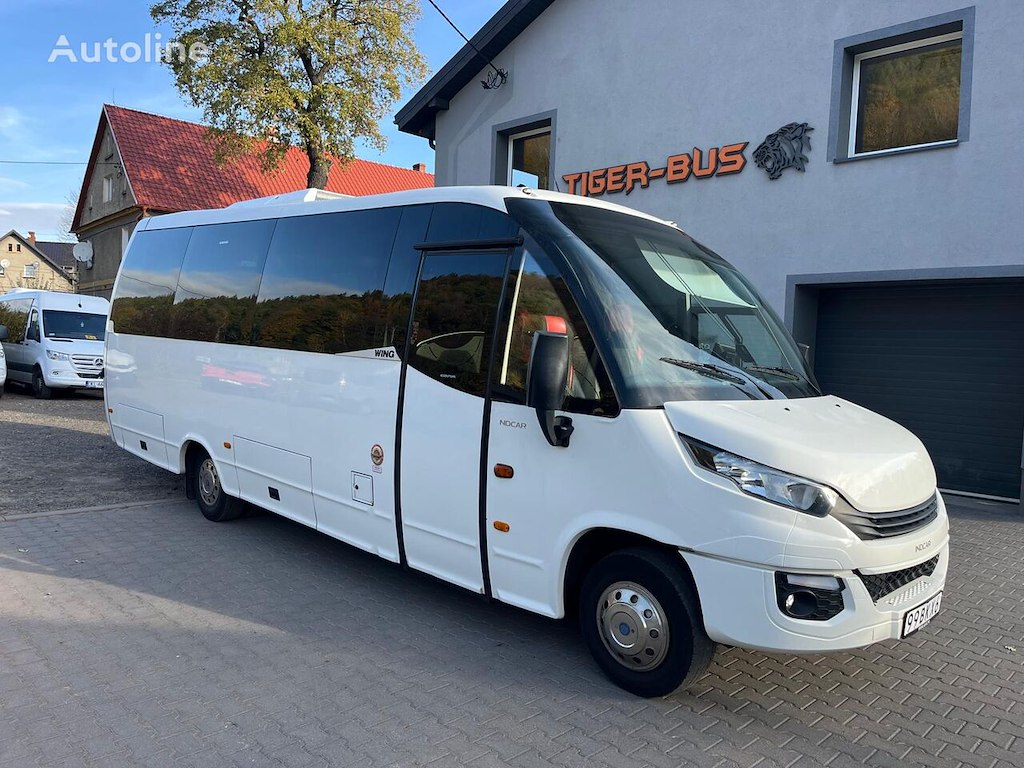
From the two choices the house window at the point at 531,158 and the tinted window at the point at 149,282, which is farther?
the house window at the point at 531,158

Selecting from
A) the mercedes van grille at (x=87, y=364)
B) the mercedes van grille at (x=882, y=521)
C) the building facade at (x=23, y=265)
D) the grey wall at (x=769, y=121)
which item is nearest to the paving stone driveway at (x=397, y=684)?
the mercedes van grille at (x=882, y=521)

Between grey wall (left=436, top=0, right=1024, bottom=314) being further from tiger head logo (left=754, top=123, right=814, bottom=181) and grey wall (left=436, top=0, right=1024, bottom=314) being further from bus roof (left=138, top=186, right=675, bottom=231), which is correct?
bus roof (left=138, top=186, right=675, bottom=231)

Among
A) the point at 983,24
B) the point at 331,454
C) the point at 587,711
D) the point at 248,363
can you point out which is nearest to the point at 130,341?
the point at 248,363

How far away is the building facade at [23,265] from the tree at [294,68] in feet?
192

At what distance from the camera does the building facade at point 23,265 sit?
229 ft

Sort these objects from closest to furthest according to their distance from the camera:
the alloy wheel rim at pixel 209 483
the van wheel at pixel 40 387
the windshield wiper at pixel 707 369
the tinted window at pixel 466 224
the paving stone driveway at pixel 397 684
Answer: the paving stone driveway at pixel 397 684 → the windshield wiper at pixel 707 369 → the tinted window at pixel 466 224 → the alloy wheel rim at pixel 209 483 → the van wheel at pixel 40 387

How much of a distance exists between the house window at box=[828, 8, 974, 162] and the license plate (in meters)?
6.81

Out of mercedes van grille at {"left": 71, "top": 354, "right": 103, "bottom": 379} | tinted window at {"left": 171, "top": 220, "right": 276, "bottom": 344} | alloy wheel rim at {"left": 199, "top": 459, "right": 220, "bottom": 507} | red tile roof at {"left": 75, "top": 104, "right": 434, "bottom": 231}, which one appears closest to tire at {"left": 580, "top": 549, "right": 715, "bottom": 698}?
tinted window at {"left": 171, "top": 220, "right": 276, "bottom": 344}

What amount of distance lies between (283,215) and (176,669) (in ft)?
12.1

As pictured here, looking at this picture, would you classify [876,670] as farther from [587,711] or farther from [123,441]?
[123,441]

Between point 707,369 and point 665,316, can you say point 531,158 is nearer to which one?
point 665,316

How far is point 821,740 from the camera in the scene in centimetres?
362

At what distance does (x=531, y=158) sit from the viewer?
14.0 metres

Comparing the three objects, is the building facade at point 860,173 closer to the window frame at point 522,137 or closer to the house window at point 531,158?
Answer: the window frame at point 522,137
